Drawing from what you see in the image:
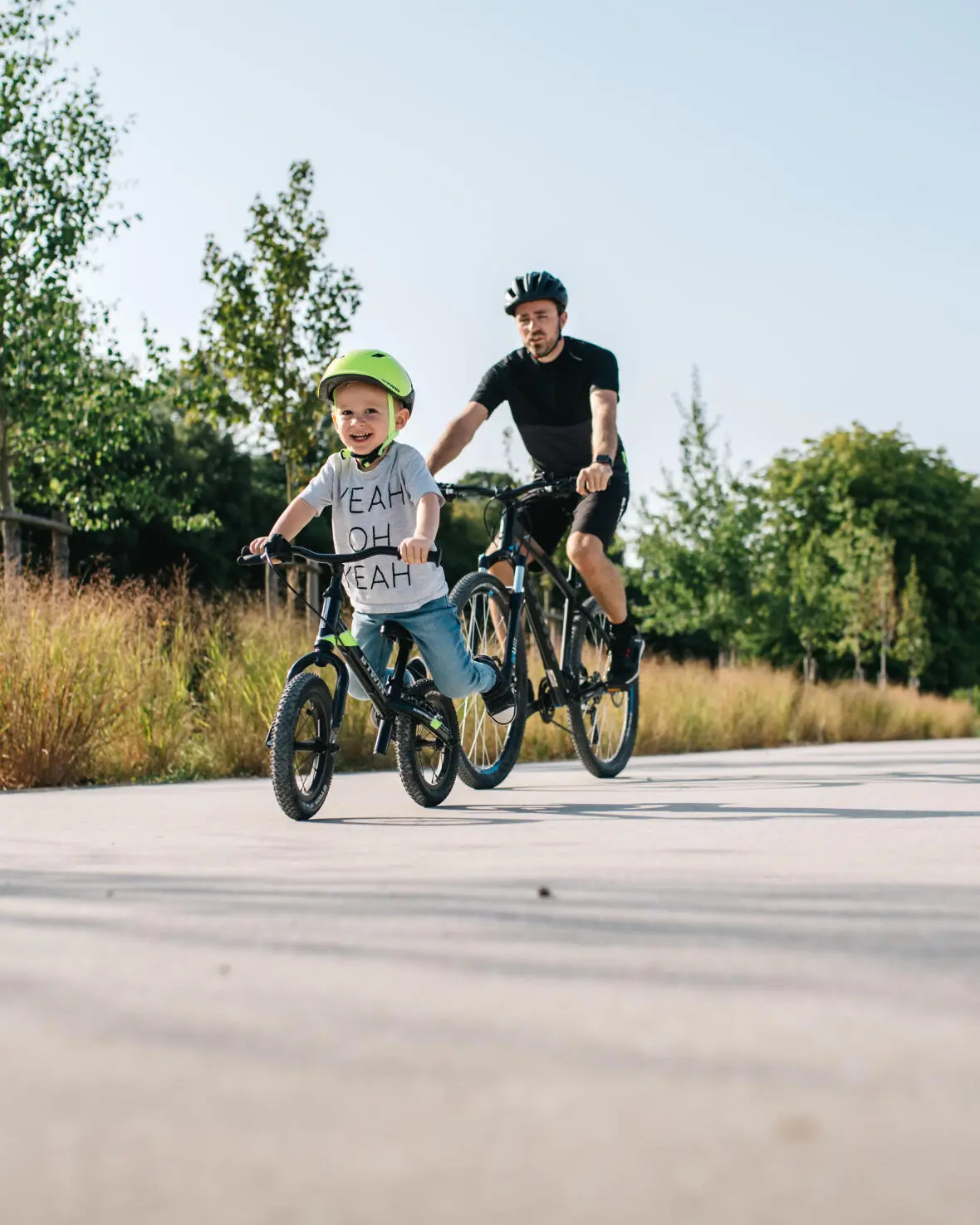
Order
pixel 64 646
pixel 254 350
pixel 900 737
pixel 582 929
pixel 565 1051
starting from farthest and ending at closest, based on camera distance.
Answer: pixel 900 737 → pixel 254 350 → pixel 64 646 → pixel 582 929 → pixel 565 1051

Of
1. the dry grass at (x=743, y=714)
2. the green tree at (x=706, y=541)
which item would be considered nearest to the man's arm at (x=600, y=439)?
the dry grass at (x=743, y=714)

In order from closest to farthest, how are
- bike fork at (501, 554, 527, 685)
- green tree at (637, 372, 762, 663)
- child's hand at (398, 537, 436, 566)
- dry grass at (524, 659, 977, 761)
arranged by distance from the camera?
child's hand at (398, 537, 436, 566), bike fork at (501, 554, 527, 685), dry grass at (524, 659, 977, 761), green tree at (637, 372, 762, 663)

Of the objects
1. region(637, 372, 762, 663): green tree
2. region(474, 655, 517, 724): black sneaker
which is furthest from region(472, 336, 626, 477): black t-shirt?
region(637, 372, 762, 663): green tree

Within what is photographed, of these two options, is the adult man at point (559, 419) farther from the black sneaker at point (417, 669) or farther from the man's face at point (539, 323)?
the black sneaker at point (417, 669)

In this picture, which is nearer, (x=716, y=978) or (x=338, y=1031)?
(x=338, y=1031)

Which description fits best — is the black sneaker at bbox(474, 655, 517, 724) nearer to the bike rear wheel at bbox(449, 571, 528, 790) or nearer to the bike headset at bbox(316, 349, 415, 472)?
the bike rear wheel at bbox(449, 571, 528, 790)

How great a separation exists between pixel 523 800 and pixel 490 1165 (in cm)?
446

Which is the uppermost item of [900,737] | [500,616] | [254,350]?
[254,350]

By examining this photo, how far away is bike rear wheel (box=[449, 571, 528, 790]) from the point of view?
6527mm

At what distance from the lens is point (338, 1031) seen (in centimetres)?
219

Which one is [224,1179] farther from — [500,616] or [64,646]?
[64,646]

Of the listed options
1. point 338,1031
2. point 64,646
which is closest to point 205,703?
point 64,646

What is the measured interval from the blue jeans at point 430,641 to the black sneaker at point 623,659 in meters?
1.79

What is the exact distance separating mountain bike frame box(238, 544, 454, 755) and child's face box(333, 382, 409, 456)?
0.46m
